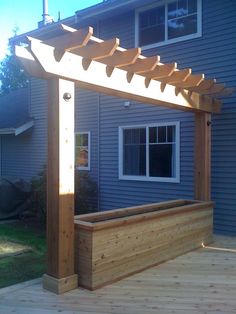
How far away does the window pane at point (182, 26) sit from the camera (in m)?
8.12

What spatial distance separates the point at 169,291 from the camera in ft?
14.0

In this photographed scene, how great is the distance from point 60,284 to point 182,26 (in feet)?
20.6

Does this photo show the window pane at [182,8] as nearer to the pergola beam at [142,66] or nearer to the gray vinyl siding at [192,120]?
the gray vinyl siding at [192,120]

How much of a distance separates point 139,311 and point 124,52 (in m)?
2.85

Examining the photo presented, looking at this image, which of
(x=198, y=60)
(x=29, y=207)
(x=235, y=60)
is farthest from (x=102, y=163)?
(x=235, y=60)

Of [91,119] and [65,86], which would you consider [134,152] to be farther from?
[65,86]

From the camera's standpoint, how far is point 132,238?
4.82 metres

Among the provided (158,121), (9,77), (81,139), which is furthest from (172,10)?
(9,77)

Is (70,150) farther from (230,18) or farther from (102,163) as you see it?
(102,163)

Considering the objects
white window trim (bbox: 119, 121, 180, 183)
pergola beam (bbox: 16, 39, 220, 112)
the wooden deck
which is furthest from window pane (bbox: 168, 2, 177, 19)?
the wooden deck

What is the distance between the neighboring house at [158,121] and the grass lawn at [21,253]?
2.43 meters

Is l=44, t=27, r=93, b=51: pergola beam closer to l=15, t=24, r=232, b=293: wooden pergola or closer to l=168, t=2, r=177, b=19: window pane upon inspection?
l=15, t=24, r=232, b=293: wooden pergola

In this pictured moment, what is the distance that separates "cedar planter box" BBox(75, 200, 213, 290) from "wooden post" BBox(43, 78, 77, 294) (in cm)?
19

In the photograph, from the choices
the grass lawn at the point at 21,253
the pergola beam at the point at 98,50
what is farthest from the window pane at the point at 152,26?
the grass lawn at the point at 21,253
